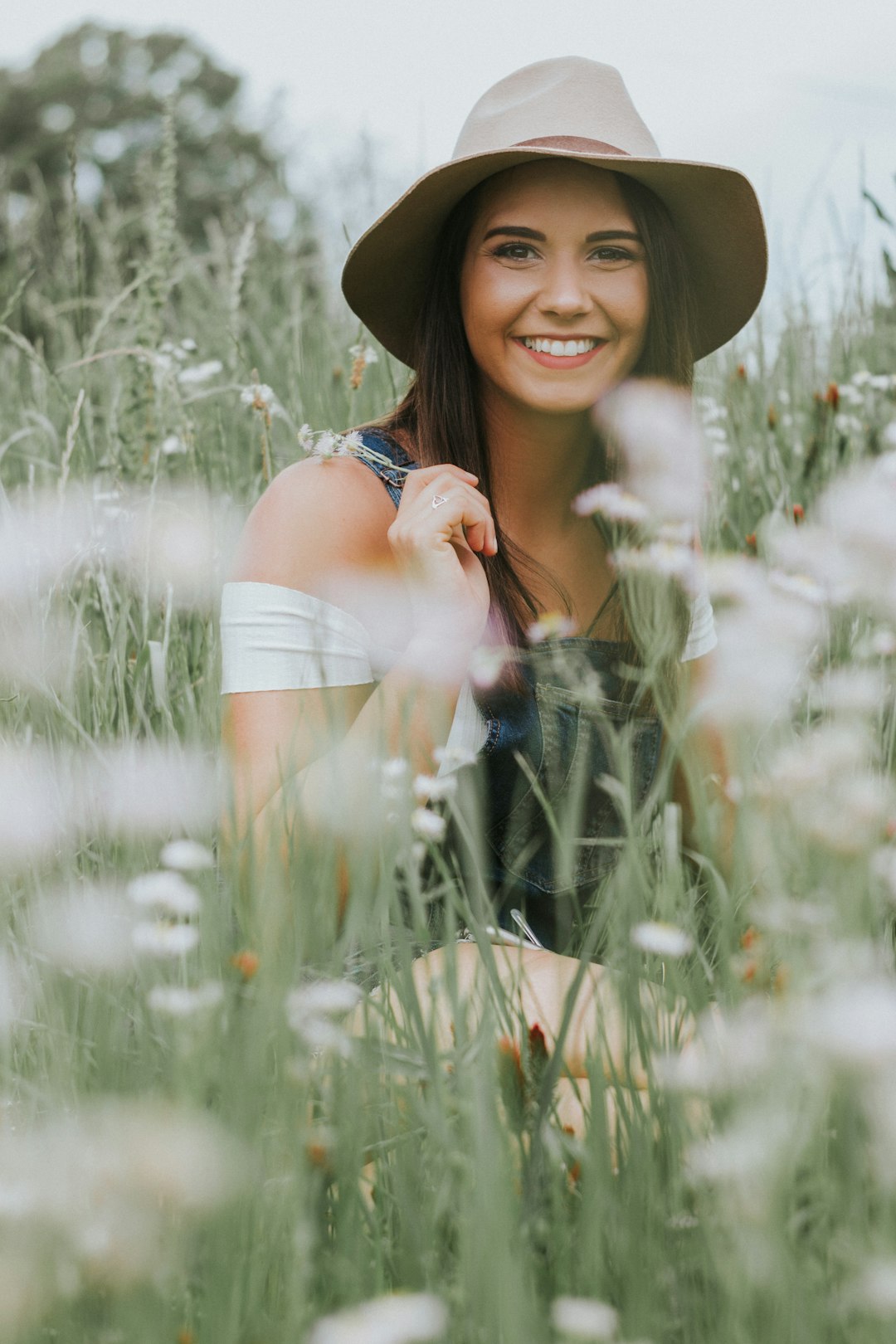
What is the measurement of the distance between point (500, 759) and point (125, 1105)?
1.07 metres

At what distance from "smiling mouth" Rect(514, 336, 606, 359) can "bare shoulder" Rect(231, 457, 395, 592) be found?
31 centimetres

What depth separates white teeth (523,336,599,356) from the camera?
1801 mm

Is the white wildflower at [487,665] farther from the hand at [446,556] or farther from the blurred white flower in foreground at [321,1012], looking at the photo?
the blurred white flower in foreground at [321,1012]

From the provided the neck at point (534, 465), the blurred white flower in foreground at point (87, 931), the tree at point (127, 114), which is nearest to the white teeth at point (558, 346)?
the neck at point (534, 465)

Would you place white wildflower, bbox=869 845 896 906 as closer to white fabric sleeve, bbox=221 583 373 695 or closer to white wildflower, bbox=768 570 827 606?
white wildflower, bbox=768 570 827 606

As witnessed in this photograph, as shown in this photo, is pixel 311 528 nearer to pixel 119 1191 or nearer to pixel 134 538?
pixel 134 538

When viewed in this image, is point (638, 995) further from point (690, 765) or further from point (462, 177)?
point (462, 177)

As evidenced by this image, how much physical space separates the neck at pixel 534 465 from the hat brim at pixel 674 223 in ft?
0.67

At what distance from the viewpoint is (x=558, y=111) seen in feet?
5.98

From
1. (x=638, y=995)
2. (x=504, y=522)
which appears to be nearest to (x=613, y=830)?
(x=504, y=522)

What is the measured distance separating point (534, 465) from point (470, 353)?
0.66ft

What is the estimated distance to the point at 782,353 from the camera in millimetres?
3002

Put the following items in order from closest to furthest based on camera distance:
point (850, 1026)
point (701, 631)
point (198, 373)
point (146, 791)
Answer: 1. point (850, 1026)
2. point (146, 791)
3. point (701, 631)
4. point (198, 373)

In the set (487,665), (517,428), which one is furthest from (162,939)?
(517,428)
